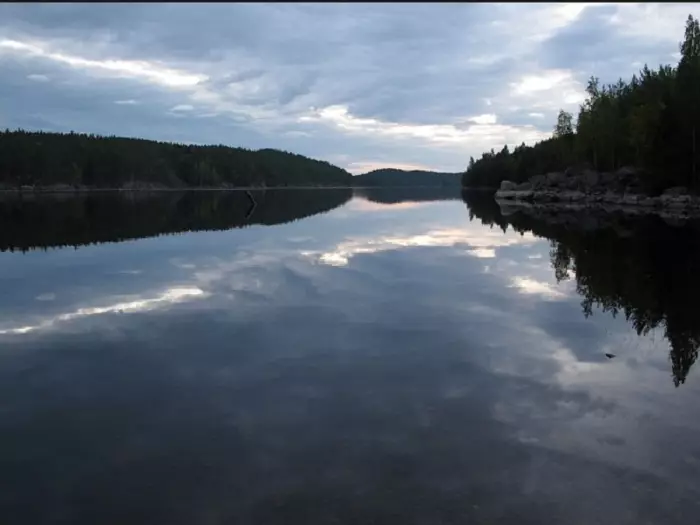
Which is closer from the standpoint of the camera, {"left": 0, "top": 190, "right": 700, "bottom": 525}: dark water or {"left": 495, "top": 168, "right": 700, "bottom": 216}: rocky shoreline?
{"left": 0, "top": 190, "right": 700, "bottom": 525}: dark water

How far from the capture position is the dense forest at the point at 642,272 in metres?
16.5

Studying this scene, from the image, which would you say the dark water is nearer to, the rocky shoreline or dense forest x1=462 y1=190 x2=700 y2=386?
dense forest x1=462 y1=190 x2=700 y2=386

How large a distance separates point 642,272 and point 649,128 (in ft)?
155

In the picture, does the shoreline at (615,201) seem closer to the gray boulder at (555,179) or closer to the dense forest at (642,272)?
the gray boulder at (555,179)

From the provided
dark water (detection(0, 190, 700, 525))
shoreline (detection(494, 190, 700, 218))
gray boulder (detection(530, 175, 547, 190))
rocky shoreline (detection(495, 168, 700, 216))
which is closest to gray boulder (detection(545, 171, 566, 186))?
rocky shoreline (detection(495, 168, 700, 216))

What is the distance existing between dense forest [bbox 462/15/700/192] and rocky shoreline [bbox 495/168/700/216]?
194cm

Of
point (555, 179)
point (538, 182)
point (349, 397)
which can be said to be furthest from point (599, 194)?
point (349, 397)

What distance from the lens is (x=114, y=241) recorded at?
1537 inches

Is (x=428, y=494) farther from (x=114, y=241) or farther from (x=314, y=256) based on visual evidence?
(x=114, y=241)

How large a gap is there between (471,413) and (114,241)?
33.4 m

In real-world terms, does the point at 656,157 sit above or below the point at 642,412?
above

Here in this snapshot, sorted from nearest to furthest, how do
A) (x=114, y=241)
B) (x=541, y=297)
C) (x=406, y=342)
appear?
1. (x=406, y=342)
2. (x=541, y=297)
3. (x=114, y=241)

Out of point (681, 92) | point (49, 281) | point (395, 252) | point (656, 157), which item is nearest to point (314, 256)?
point (395, 252)

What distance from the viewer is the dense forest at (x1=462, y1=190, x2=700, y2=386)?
54.2ft
